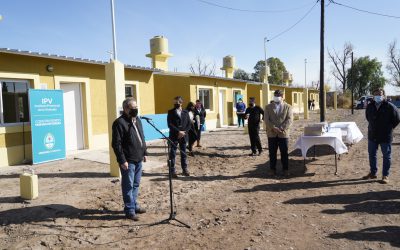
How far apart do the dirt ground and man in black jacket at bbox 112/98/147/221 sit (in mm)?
373

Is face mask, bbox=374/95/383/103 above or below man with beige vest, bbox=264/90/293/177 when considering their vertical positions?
above

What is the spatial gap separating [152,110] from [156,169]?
664 cm

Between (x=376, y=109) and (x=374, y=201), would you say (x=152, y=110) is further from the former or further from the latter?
(x=374, y=201)

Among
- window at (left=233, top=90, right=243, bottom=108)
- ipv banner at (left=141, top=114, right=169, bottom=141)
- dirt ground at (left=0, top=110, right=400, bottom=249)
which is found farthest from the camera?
window at (left=233, top=90, right=243, bottom=108)

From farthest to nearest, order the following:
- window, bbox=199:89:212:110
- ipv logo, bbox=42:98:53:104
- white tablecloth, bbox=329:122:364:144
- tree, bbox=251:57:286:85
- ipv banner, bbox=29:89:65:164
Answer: tree, bbox=251:57:286:85 → window, bbox=199:89:212:110 → white tablecloth, bbox=329:122:364:144 → ipv logo, bbox=42:98:53:104 → ipv banner, bbox=29:89:65:164

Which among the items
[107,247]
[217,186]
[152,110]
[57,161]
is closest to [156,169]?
[217,186]

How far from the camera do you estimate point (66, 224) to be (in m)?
5.18

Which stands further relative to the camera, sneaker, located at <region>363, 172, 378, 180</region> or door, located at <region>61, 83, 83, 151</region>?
door, located at <region>61, 83, 83, 151</region>

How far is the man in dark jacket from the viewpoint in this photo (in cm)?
696

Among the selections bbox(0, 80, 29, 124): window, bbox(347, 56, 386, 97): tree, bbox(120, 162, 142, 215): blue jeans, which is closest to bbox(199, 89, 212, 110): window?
bbox(0, 80, 29, 124): window

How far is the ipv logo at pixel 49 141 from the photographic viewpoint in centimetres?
973

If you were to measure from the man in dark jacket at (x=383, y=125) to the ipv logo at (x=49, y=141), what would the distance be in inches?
322

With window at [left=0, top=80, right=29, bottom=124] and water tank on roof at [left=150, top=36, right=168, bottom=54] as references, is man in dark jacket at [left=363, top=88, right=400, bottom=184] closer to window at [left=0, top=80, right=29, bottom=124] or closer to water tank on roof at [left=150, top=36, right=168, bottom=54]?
window at [left=0, top=80, right=29, bottom=124]

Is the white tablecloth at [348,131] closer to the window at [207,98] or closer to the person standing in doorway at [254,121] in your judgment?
the person standing in doorway at [254,121]
